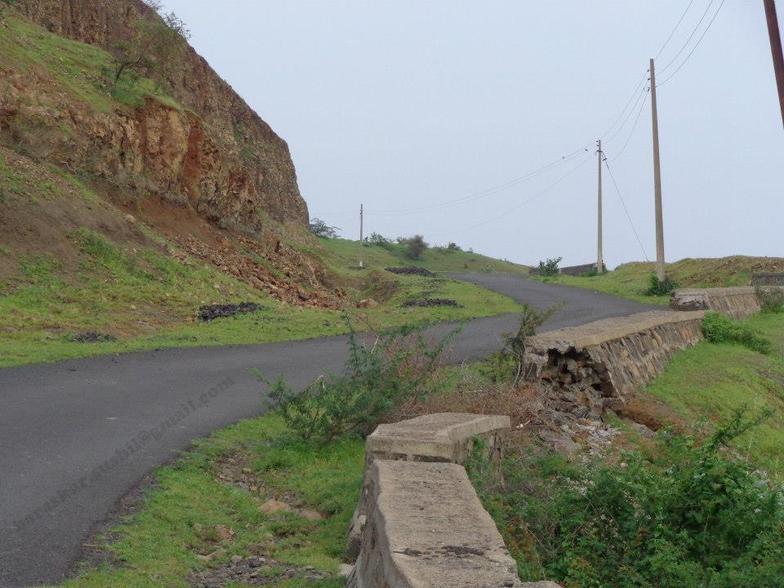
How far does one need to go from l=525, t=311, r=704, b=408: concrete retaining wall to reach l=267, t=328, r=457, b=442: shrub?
252 cm

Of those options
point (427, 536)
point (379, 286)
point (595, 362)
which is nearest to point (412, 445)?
point (427, 536)

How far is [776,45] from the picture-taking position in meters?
13.5

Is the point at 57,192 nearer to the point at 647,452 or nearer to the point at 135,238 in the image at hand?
the point at 135,238

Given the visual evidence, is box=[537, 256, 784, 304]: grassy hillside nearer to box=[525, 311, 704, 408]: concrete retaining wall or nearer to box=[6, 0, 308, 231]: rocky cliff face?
box=[6, 0, 308, 231]: rocky cliff face

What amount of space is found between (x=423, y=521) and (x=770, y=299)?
2737cm

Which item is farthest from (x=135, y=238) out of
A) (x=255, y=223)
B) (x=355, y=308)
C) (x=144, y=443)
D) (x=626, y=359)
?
(x=144, y=443)

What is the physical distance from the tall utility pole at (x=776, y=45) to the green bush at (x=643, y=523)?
25.2 ft

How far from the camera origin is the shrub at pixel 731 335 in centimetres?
2052

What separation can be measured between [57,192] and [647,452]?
15815mm

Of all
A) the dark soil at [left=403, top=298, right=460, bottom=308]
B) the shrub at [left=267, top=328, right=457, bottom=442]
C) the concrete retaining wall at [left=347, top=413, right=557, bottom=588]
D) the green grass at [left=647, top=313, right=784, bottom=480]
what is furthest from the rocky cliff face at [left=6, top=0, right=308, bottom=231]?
the concrete retaining wall at [left=347, top=413, right=557, bottom=588]

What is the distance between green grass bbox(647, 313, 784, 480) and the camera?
12608mm

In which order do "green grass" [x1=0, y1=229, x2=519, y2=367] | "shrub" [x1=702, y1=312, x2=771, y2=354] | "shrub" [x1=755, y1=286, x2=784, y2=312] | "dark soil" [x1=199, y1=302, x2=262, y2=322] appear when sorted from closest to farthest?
"green grass" [x1=0, y1=229, x2=519, y2=367]
"dark soil" [x1=199, y1=302, x2=262, y2=322]
"shrub" [x1=702, y1=312, x2=771, y2=354]
"shrub" [x1=755, y1=286, x2=784, y2=312]

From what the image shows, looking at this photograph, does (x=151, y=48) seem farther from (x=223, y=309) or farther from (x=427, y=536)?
(x=427, y=536)

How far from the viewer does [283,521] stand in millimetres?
6977
